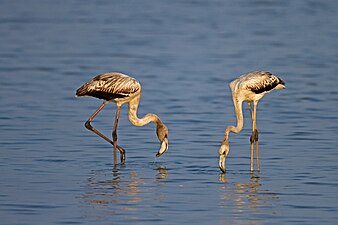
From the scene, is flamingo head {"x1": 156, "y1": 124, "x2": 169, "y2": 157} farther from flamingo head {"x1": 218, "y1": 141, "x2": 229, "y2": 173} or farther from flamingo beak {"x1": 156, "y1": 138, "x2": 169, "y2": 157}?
flamingo head {"x1": 218, "y1": 141, "x2": 229, "y2": 173}

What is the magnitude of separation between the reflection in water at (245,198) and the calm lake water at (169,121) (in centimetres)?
2

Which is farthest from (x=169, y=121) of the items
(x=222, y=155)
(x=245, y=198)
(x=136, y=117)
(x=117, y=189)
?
(x=245, y=198)

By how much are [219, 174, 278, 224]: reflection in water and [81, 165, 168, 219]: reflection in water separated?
37.3 inches

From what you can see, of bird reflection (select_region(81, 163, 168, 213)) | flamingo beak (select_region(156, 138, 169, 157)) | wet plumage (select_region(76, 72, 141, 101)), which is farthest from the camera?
wet plumage (select_region(76, 72, 141, 101))

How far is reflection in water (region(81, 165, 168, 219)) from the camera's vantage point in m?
12.0

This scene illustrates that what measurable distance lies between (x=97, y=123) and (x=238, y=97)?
3.76m

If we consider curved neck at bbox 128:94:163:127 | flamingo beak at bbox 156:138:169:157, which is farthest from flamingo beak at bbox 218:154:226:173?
curved neck at bbox 128:94:163:127

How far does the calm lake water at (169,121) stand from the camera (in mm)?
12203

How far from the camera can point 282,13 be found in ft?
123

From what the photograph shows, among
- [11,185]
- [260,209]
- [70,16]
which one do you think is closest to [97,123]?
[11,185]

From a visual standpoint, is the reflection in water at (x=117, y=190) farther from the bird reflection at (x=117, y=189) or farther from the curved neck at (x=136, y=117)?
the curved neck at (x=136, y=117)

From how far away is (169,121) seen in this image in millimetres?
18484

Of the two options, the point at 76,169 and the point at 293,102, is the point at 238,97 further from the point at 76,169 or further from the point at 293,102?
the point at 293,102

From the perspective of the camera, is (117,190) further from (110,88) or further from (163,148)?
(110,88)
